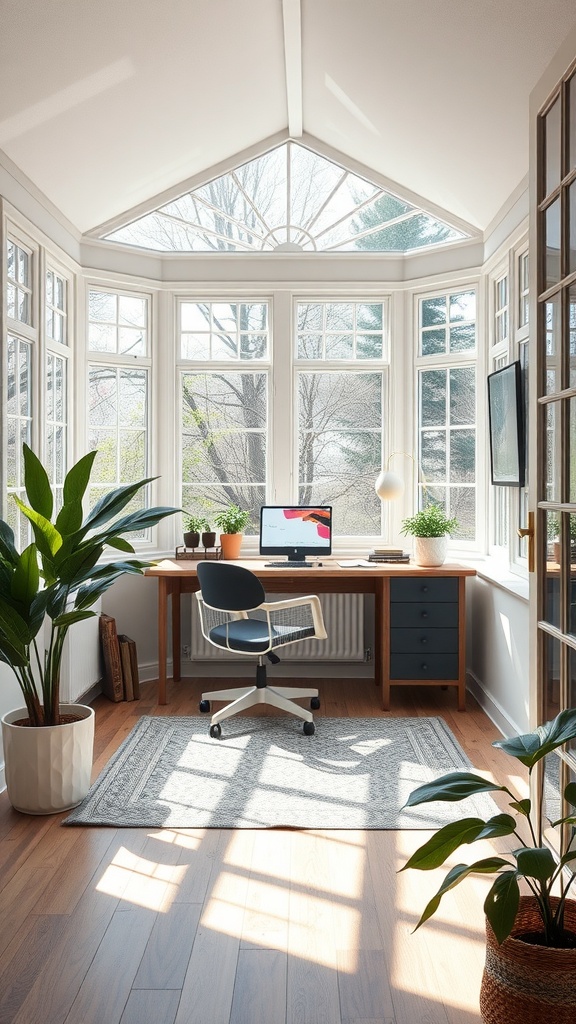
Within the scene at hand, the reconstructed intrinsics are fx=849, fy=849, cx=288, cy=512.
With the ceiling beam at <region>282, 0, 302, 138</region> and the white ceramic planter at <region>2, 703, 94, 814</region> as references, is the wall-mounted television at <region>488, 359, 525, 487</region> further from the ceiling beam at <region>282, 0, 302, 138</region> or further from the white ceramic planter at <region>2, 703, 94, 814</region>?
the white ceramic planter at <region>2, 703, 94, 814</region>

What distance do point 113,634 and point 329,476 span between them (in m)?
1.71

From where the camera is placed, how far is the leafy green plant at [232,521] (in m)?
5.20

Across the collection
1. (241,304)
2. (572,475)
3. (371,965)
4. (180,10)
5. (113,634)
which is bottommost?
(371,965)

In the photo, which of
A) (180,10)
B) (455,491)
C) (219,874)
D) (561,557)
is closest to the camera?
(561,557)

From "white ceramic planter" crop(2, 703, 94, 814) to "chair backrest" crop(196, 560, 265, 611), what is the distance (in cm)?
108

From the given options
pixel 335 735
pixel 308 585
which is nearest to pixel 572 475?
pixel 335 735

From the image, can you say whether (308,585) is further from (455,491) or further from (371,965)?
(371,965)

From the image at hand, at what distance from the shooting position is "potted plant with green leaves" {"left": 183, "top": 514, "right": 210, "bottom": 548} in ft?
17.2

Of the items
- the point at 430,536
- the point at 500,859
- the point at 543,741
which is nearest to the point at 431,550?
the point at 430,536

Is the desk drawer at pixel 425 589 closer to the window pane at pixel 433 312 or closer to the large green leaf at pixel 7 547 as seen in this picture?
the window pane at pixel 433 312

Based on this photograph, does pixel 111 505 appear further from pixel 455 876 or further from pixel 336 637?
pixel 336 637

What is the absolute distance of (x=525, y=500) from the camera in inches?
167

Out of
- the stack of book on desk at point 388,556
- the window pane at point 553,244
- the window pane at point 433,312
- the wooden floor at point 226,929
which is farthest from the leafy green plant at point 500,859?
the window pane at point 433,312

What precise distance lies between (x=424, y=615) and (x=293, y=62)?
2.93 meters
